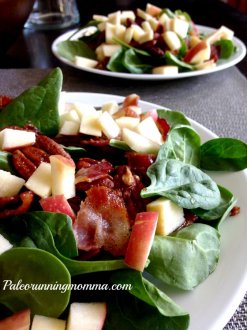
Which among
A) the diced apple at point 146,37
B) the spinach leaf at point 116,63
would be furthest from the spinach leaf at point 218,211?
the diced apple at point 146,37

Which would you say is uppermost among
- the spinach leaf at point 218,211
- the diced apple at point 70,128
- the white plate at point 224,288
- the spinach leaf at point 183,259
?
the diced apple at point 70,128

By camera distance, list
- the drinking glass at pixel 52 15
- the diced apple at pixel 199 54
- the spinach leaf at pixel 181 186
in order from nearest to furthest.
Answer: the spinach leaf at pixel 181 186 < the diced apple at pixel 199 54 < the drinking glass at pixel 52 15

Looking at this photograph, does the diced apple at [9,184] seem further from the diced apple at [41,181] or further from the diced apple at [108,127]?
the diced apple at [108,127]

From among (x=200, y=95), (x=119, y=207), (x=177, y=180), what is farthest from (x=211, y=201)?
(x=200, y=95)

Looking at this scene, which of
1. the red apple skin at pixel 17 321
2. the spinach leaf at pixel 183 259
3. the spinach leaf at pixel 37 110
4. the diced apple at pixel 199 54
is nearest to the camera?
the red apple skin at pixel 17 321

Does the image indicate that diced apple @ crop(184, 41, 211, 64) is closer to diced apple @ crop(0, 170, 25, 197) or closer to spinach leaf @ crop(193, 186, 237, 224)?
spinach leaf @ crop(193, 186, 237, 224)

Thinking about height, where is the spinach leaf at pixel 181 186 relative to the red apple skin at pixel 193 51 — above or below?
above
